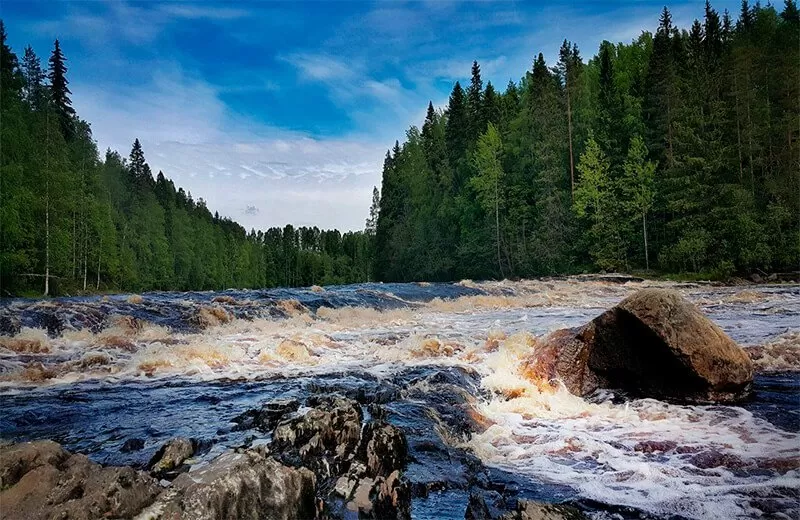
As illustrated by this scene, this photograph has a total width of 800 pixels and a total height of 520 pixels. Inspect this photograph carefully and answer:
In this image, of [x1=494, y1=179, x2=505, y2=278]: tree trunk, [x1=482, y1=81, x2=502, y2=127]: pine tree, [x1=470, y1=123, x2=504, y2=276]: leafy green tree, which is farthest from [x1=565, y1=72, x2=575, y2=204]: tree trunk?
[x1=482, y1=81, x2=502, y2=127]: pine tree

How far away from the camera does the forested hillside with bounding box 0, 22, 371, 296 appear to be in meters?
24.5

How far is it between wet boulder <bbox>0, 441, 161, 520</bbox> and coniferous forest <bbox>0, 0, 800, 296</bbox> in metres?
24.4

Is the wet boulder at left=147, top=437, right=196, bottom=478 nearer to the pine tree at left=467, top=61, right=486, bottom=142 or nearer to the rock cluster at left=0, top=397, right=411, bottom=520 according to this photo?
the rock cluster at left=0, top=397, right=411, bottom=520

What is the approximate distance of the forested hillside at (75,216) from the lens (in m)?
24.5

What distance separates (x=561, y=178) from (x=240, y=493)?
45.5m

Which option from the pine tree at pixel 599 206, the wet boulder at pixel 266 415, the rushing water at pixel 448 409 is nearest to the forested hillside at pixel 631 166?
the pine tree at pixel 599 206

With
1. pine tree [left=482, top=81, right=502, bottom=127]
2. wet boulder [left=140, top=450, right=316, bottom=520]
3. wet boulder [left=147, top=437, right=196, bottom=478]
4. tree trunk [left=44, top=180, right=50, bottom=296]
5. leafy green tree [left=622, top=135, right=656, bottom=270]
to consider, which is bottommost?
wet boulder [left=147, top=437, right=196, bottom=478]

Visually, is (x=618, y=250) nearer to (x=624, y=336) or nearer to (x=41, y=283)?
(x=624, y=336)

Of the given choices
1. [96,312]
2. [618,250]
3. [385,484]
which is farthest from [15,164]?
[618,250]

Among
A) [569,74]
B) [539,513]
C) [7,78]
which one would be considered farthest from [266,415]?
[569,74]

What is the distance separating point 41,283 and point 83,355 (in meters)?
23.5

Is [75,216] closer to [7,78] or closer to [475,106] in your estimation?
[7,78]

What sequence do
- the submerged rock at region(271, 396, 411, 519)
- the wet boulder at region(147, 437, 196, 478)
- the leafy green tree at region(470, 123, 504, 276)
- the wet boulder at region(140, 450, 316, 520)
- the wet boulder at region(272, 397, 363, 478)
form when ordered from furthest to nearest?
1. the leafy green tree at region(470, 123, 504, 276)
2. the wet boulder at region(272, 397, 363, 478)
3. the wet boulder at region(147, 437, 196, 478)
4. the submerged rock at region(271, 396, 411, 519)
5. the wet boulder at region(140, 450, 316, 520)

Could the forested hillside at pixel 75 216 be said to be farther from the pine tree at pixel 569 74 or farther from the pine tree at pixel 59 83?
the pine tree at pixel 569 74
